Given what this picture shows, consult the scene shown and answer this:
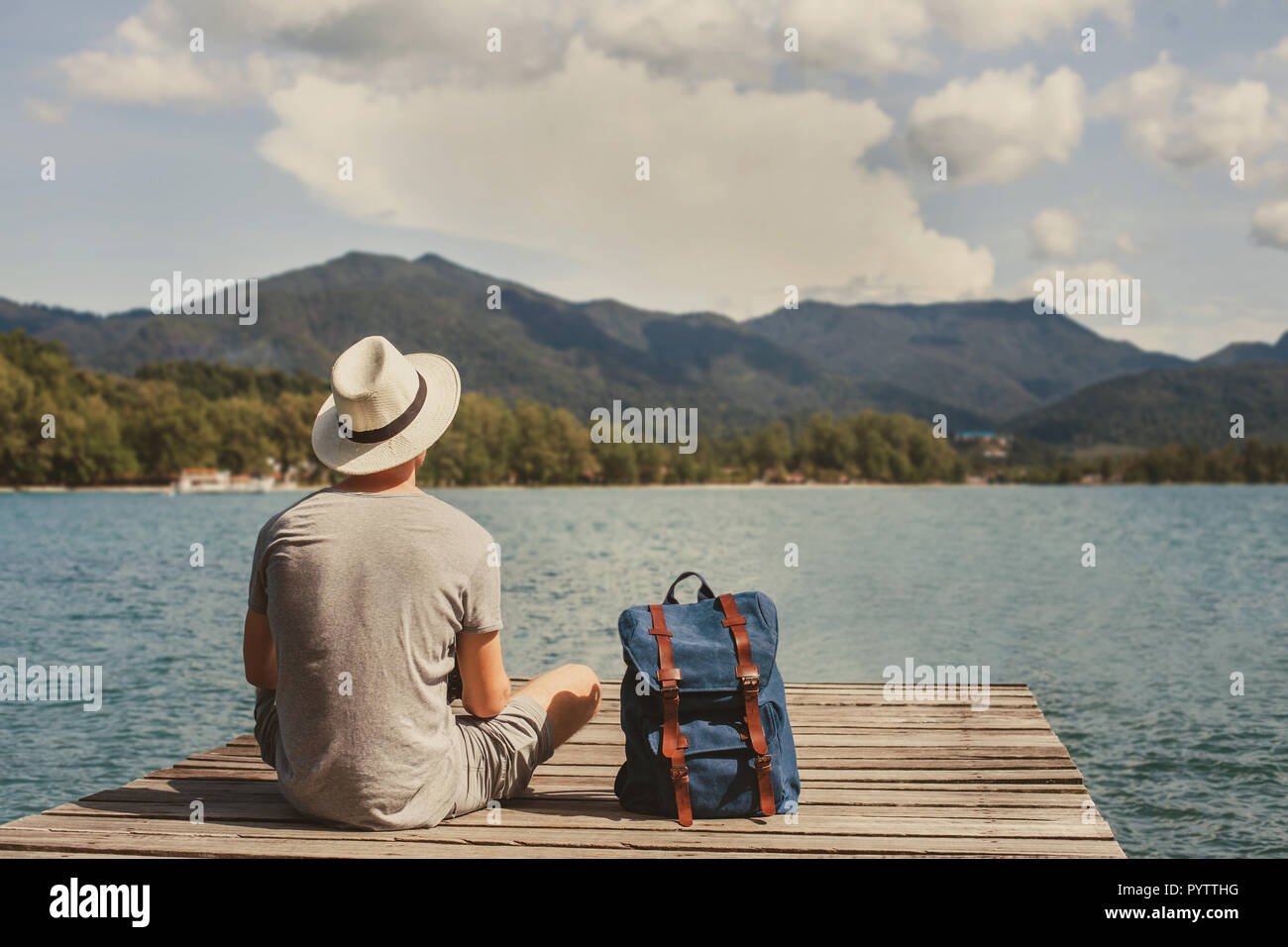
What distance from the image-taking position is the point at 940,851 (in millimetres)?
4258

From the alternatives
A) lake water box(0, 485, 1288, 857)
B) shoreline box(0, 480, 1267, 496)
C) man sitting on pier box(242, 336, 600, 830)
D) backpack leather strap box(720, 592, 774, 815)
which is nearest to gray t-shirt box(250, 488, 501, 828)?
man sitting on pier box(242, 336, 600, 830)

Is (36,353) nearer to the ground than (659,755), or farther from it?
farther from it

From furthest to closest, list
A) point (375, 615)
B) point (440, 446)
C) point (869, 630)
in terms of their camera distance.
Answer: point (440, 446), point (869, 630), point (375, 615)

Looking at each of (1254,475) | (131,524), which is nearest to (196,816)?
(131,524)

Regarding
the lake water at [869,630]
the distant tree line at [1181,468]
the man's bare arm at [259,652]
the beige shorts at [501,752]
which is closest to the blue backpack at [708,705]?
the beige shorts at [501,752]

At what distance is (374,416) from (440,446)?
108 metres

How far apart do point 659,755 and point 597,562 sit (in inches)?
1201

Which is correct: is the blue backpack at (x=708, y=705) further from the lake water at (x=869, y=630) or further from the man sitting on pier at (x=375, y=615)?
the lake water at (x=869, y=630)

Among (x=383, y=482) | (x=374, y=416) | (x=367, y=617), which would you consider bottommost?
(x=367, y=617)

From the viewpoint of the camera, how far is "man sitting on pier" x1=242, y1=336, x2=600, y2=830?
3.92m

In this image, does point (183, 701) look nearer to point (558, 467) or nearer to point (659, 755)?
point (659, 755)

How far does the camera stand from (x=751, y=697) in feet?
14.8

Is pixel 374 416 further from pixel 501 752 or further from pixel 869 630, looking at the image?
pixel 869 630

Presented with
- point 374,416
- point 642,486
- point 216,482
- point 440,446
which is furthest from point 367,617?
point 642,486
